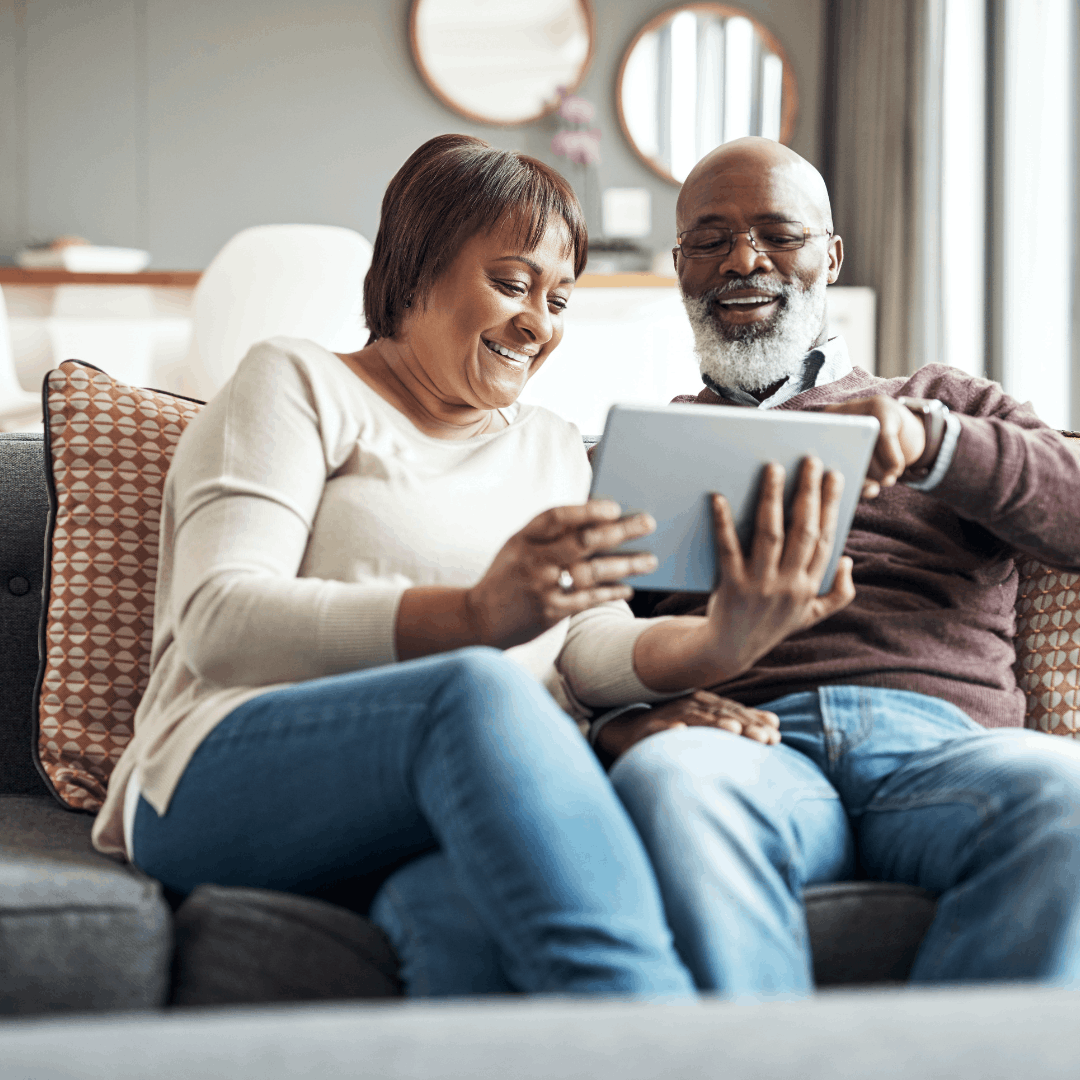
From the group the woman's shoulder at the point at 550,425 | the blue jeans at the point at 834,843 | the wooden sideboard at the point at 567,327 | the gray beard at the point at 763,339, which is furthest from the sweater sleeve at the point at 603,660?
the wooden sideboard at the point at 567,327

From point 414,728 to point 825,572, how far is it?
422 millimetres

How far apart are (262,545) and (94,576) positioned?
35cm

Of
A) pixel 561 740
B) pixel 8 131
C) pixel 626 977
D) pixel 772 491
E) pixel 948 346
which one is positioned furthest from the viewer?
pixel 8 131

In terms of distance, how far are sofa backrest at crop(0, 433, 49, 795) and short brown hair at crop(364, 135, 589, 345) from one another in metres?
0.50

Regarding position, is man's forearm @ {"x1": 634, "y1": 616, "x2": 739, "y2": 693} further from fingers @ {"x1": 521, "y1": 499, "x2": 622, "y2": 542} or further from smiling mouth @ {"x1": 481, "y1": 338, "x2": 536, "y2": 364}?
smiling mouth @ {"x1": 481, "y1": 338, "x2": 536, "y2": 364}

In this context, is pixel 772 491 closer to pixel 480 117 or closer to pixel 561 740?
pixel 561 740

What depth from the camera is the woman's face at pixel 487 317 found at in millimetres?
1180

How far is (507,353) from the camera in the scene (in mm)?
1212

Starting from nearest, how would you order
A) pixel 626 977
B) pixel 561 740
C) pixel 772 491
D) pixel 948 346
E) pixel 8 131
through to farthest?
pixel 626 977, pixel 561 740, pixel 772 491, pixel 948 346, pixel 8 131

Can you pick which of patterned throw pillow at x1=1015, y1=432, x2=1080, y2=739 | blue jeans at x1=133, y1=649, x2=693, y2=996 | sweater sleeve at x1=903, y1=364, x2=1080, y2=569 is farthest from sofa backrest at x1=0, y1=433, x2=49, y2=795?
patterned throw pillow at x1=1015, y1=432, x2=1080, y2=739

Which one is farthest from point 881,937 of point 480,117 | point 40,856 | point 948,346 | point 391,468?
point 480,117

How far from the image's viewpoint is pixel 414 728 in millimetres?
823

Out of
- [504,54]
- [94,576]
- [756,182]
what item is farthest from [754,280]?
[504,54]

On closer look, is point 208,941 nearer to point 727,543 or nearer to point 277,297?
point 727,543
